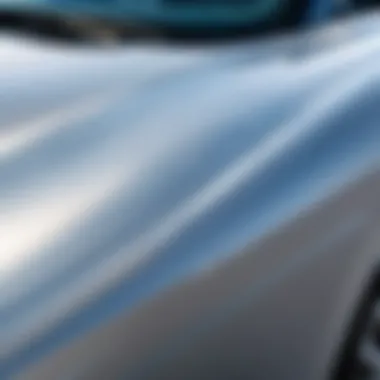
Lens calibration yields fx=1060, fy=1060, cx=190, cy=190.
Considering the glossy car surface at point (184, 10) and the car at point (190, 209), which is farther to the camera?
the glossy car surface at point (184, 10)

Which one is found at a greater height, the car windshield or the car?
the car windshield

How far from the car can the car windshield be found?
0.06 meters

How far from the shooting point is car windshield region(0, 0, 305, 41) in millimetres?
2424

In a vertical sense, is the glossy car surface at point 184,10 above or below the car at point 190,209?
above

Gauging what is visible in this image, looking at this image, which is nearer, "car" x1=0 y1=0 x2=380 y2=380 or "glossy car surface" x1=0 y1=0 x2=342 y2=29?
"car" x1=0 y1=0 x2=380 y2=380

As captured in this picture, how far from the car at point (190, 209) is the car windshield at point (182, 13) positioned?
6cm

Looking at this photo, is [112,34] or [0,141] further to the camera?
[112,34]

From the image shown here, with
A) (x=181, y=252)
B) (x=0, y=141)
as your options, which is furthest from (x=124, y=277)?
(x=0, y=141)

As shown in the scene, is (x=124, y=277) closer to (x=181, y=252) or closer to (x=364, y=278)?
(x=181, y=252)

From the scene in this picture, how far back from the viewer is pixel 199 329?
1682mm

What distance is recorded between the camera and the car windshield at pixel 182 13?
2424 millimetres

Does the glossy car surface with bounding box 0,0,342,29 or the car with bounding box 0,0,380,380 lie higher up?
the glossy car surface with bounding box 0,0,342,29

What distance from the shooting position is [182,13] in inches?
96.0

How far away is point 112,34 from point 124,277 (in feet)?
3.11
